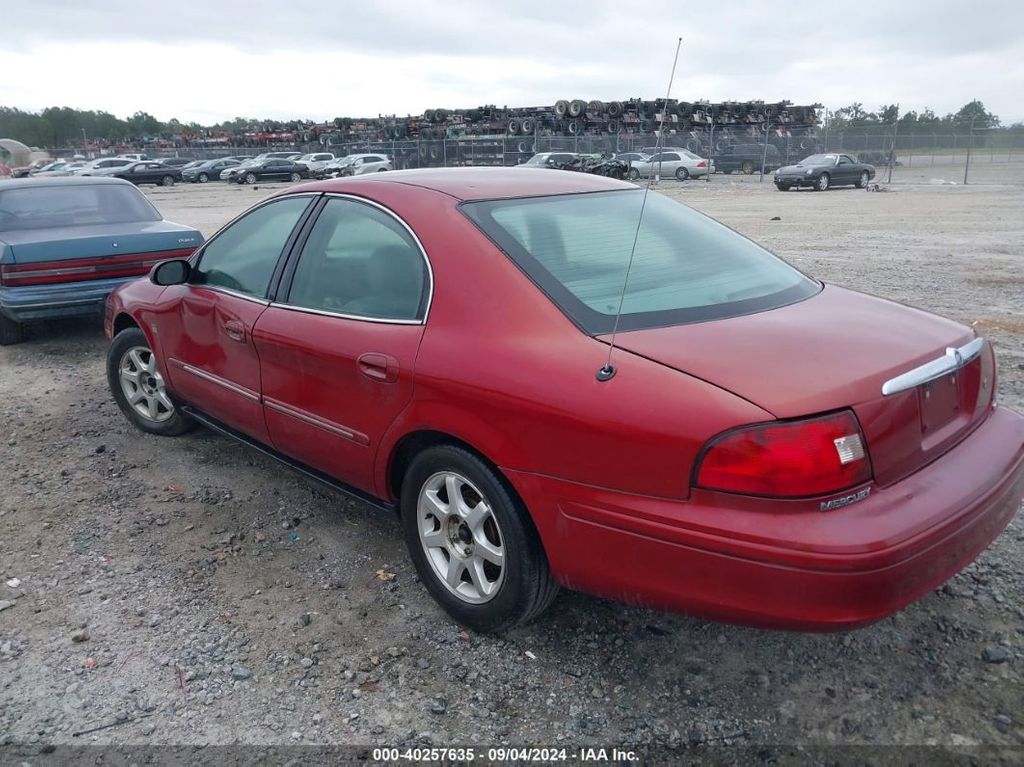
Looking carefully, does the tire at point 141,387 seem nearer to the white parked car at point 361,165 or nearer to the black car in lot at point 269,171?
the white parked car at point 361,165

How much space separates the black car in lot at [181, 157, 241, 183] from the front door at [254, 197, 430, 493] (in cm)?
4504

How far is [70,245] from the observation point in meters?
7.04

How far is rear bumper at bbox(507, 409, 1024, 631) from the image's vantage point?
2160 mm

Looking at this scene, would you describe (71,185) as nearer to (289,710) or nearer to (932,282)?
(289,710)

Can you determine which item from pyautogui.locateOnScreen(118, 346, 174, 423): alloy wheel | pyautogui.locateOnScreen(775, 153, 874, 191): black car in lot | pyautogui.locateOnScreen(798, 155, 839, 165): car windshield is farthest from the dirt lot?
pyautogui.locateOnScreen(798, 155, 839, 165): car windshield

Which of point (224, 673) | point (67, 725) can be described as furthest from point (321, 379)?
point (67, 725)

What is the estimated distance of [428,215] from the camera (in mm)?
3143

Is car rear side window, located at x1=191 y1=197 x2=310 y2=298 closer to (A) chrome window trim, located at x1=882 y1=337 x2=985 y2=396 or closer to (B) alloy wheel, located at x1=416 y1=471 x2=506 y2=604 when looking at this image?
(B) alloy wheel, located at x1=416 y1=471 x2=506 y2=604

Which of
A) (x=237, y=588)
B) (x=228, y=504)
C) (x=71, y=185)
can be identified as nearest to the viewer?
(x=237, y=588)

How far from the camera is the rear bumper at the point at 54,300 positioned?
6.96 meters

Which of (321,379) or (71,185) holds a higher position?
(71,185)

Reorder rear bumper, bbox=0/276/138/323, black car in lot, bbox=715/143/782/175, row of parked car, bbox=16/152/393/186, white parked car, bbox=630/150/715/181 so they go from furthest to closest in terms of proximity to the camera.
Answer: black car in lot, bbox=715/143/782/175 < row of parked car, bbox=16/152/393/186 < white parked car, bbox=630/150/715/181 < rear bumper, bbox=0/276/138/323

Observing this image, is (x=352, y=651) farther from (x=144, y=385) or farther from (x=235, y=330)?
(x=144, y=385)

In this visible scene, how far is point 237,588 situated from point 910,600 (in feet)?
8.15
